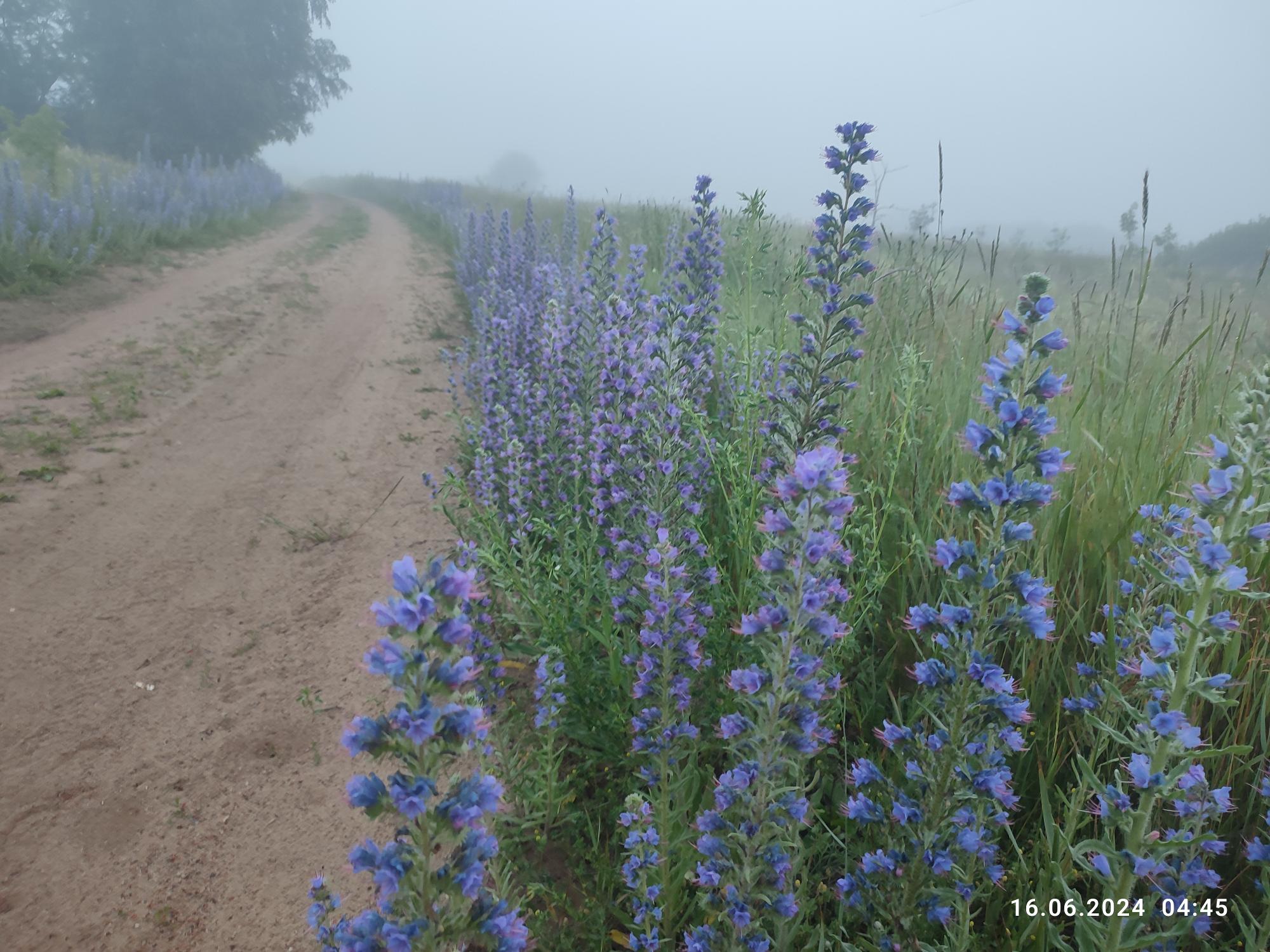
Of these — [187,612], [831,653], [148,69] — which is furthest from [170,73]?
[831,653]

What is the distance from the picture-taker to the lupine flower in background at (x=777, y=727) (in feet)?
5.50

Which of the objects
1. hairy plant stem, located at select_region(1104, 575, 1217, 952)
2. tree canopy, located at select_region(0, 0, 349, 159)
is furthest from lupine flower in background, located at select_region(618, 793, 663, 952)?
tree canopy, located at select_region(0, 0, 349, 159)

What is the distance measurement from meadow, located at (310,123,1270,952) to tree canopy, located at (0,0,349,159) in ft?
86.8

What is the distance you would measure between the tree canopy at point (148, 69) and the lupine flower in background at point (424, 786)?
29.0m

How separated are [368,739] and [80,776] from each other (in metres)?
2.69

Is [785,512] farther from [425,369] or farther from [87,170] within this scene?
[87,170]

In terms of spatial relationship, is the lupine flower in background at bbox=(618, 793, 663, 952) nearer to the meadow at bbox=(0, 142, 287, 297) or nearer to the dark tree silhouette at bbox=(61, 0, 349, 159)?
the meadow at bbox=(0, 142, 287, 297)

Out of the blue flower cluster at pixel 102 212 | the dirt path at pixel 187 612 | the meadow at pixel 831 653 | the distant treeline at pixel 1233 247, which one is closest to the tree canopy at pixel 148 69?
the blue flower cluster at pixel 102 212

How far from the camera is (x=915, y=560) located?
3.05 meters

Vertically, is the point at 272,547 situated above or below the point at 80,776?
above

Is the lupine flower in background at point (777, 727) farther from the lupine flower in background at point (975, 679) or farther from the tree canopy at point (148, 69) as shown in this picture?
the tree canopy at point (148, 69)

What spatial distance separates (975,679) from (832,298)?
185cm

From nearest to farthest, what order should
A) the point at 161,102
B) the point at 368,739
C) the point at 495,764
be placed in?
the point at 368,739
the point at 495,764
the point at 161,102

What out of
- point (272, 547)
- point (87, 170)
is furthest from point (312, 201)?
point (272, 547)
